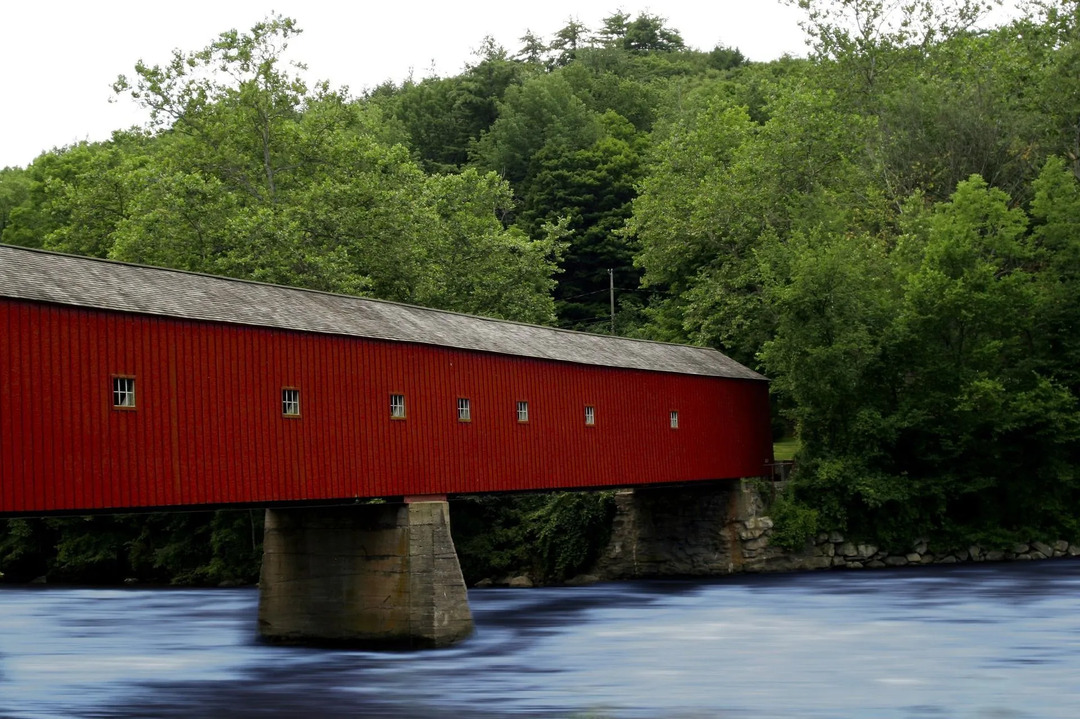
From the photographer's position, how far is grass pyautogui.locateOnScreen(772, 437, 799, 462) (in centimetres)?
4216

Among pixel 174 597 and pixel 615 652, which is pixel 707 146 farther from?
pixel 615 652

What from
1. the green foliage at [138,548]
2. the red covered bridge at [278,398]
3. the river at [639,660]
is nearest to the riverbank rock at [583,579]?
the river at [639,660]

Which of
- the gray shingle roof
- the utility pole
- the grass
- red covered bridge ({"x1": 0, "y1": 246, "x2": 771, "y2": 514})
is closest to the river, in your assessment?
red covered bridge ({"x1": 0, "y1": 246, "x2": 771, "y2": 514})

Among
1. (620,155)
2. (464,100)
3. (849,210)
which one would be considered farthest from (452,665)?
(464,100)

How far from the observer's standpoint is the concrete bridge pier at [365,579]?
21422 mm

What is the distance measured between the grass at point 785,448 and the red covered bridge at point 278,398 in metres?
11.8

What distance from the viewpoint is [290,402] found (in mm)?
20812

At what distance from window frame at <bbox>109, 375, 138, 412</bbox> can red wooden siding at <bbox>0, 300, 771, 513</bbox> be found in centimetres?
6

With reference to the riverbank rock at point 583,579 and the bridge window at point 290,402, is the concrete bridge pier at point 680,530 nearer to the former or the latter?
the riverbank rock at point 583,579

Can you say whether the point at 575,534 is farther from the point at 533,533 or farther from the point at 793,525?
the point at 793,525

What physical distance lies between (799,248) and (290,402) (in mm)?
19728

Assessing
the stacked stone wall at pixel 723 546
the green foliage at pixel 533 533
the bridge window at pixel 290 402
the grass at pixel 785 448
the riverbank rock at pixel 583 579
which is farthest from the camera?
the grass at pixel 785 448

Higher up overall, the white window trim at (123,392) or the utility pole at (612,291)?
the utility pole at (612,291)

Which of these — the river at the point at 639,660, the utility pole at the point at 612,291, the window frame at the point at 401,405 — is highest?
the utility pole at the point at 612,291
